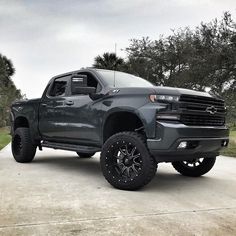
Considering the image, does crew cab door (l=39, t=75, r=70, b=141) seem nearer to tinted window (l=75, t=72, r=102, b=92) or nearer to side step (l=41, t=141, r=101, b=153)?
side step (l=41, t=141, r=101, b=153)

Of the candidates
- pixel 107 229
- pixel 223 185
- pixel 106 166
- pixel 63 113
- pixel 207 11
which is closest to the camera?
pixel 107 229

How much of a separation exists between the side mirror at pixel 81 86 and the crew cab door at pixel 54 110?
30.9 inches

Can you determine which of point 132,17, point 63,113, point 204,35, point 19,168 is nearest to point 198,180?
point 63,113

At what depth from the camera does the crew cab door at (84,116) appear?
22.9ft

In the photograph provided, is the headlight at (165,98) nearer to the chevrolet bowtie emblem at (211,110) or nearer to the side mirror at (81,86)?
the chevrolet bowtie emblem at (211,110)

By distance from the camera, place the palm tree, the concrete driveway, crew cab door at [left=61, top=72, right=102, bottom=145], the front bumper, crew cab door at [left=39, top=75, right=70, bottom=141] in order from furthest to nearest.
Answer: the palm tree < crew cab door at [left=39, top=75, right=70, bottom=141] < crew cab door at [left=61, top=72, right=102, bottom=145] < the front bumper < the concrete driveway

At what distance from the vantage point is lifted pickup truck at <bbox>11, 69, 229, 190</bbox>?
5934 millimetres

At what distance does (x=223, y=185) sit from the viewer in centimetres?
683

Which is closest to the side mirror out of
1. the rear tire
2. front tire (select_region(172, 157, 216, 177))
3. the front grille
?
the front grille

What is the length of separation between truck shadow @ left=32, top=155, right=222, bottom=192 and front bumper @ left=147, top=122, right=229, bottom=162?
1.98 feet

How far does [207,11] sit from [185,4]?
Result: 4.83 m

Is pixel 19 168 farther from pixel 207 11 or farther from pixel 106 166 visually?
pixel 207 11

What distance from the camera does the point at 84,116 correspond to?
284 inches

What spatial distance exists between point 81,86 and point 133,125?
1069 millimetres
